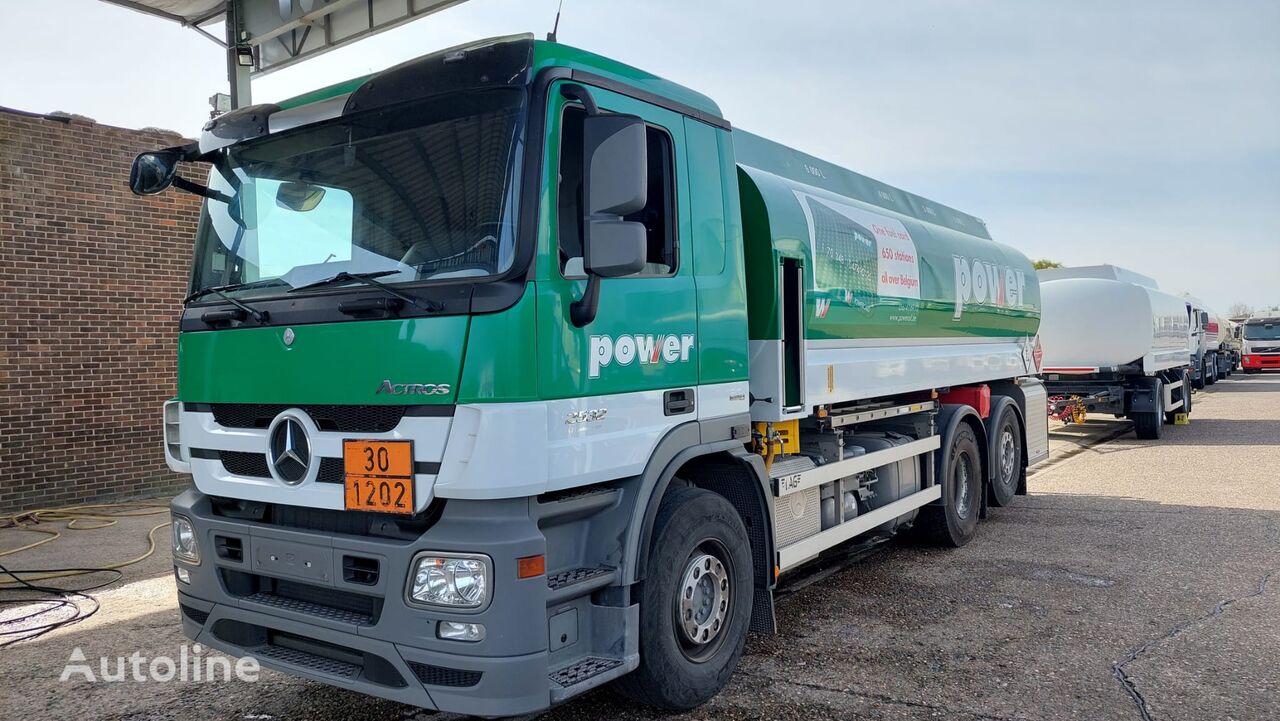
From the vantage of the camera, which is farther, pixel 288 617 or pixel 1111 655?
pixel 1111 655

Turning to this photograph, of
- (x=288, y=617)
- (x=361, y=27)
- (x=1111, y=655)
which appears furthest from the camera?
(x=361, y=27)

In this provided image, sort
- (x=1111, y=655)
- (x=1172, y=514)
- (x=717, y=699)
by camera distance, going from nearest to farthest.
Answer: (x=717, y=699) < (x=1111, y=655) < (x=1172, y=514)

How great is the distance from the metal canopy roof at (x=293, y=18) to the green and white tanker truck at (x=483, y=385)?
5970 millimetres

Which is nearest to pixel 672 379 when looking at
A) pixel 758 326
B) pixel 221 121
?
pixel 758 326

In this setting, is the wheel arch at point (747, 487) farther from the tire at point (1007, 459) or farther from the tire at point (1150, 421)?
the tire at point (1150, 421)

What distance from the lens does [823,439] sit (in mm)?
6043

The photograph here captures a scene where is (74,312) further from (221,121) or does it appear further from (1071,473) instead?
(1071,473)

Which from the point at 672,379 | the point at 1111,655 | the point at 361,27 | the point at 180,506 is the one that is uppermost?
the point at 361,27

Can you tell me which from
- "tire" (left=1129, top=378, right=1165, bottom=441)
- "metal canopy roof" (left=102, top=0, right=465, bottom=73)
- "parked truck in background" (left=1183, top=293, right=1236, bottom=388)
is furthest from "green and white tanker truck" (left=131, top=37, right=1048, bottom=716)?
"parked truck in background" (left=1183, top=293, right=1236, bottom=388)

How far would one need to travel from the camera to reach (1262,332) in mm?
40625

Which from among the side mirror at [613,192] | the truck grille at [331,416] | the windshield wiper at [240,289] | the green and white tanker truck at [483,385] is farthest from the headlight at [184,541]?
the side mirror at [613,192]

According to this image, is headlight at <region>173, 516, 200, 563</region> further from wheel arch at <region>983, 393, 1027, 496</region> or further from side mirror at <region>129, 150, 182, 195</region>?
wheel arch at <region>983, 393, 1027, 496</region>

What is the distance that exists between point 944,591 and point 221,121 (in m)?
5.26

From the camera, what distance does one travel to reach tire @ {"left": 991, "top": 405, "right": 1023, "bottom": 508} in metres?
8.84
